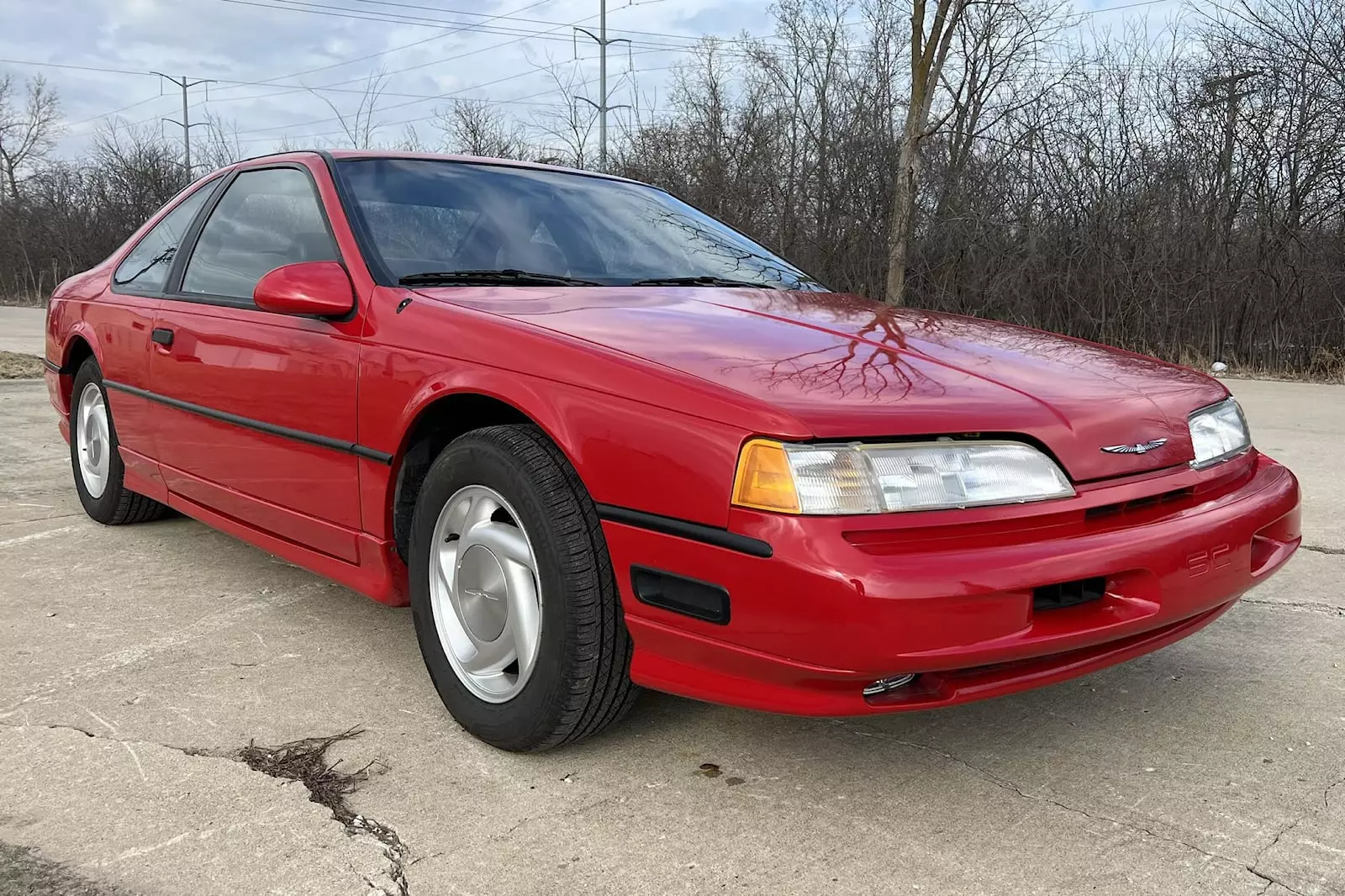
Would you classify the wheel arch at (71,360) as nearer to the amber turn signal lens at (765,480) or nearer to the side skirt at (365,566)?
the side skirt at (365,566)

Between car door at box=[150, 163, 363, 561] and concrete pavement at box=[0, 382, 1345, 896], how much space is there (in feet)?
1.32

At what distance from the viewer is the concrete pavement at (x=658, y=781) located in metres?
1.80

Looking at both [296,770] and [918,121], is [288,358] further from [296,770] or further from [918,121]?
[918,121]

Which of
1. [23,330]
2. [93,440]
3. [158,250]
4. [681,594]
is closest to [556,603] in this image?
[681,594]

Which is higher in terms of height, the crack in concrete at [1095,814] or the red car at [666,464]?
the red car at [666,464]

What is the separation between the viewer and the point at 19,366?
31.1 ft

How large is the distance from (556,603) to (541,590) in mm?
69

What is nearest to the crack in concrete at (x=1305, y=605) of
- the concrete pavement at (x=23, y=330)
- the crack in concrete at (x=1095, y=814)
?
the crack in concrete at (x=1095, y=814)

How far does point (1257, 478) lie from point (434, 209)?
2174mm

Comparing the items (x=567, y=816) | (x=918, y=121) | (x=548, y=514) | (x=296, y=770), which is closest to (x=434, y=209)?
(x=548, y=514)

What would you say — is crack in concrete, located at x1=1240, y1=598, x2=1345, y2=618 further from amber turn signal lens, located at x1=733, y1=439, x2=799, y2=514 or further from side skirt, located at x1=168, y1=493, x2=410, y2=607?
side skirt, located at x1=168, y1=493, x2=410, y2=607

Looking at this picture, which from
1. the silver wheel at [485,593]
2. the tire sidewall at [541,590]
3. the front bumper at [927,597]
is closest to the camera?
the front bumper at [927,597]

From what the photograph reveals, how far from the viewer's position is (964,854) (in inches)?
72.9

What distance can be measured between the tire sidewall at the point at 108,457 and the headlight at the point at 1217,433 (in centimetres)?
354
